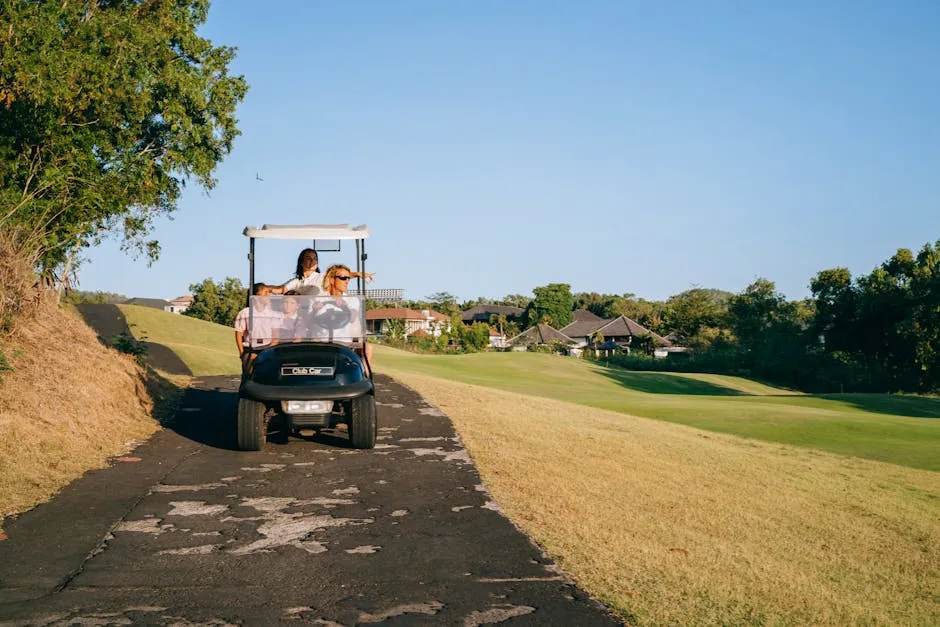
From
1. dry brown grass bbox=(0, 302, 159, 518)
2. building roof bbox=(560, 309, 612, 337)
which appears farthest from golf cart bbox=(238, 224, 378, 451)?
building roof bbox=(560, 309, 612, 337)

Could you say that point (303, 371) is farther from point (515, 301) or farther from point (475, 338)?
point (515, 301)

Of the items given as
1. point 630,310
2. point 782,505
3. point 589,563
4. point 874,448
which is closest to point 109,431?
point 589,563

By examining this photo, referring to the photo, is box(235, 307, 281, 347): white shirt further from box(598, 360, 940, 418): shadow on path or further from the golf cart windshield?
box(598, 360, 940, 418): shadow on path

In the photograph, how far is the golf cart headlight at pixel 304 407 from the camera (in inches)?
395

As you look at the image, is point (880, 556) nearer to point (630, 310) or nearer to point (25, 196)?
point (25, 196)

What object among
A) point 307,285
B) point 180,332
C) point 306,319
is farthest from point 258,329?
point 180,332

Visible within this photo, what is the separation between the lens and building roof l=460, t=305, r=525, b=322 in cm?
14320

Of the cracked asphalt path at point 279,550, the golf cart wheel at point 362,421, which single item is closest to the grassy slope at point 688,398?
the golf cart wheel at point 362,421

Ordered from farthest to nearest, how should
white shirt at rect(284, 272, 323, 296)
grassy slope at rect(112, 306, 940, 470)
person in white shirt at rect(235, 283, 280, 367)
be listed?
grassy slope at rect(112, 306, 940, 470) → white shirt at rect(284, 272, 323, 296) → person in white shirt at rect(235, 283, 280, 367)

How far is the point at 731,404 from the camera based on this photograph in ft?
103

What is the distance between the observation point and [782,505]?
9.20 meters

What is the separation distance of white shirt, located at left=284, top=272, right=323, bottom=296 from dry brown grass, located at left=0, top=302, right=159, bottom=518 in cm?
310

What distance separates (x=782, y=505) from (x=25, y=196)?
1343 centimetres

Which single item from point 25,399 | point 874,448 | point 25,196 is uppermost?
point 25,196
